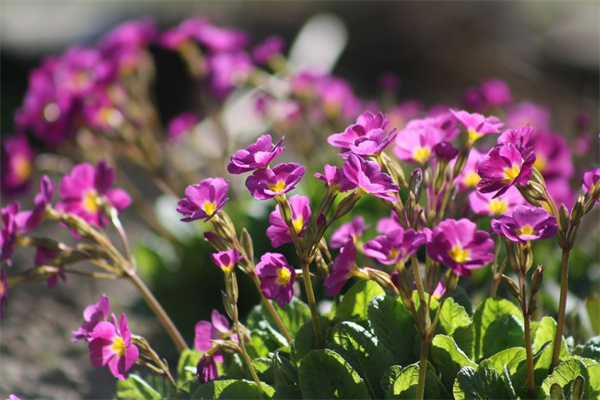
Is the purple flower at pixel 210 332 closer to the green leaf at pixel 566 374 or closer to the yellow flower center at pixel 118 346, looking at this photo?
the yellow flower center at pixel 118 346

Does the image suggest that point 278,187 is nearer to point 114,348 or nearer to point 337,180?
point 337,180

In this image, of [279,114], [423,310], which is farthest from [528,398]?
[279,114]

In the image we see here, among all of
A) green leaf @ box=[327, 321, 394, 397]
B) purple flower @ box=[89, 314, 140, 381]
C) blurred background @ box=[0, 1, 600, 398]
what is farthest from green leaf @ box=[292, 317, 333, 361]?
blurred background @ box=[0, 1, 600, 398]

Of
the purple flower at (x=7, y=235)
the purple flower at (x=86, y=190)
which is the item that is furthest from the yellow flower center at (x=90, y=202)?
the purple flower at (x=7, y=235)

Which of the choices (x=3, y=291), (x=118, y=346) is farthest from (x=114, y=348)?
→ (x=3, y=291)

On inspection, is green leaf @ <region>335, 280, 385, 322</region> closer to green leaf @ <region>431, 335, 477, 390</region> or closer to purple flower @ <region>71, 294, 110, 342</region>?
green leaf @ <region>431, 335, 477, 390</region>

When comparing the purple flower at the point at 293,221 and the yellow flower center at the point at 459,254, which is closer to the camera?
the yellow flower center at the point at 459,254

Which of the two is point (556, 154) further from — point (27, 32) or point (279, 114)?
point (27, 32)
